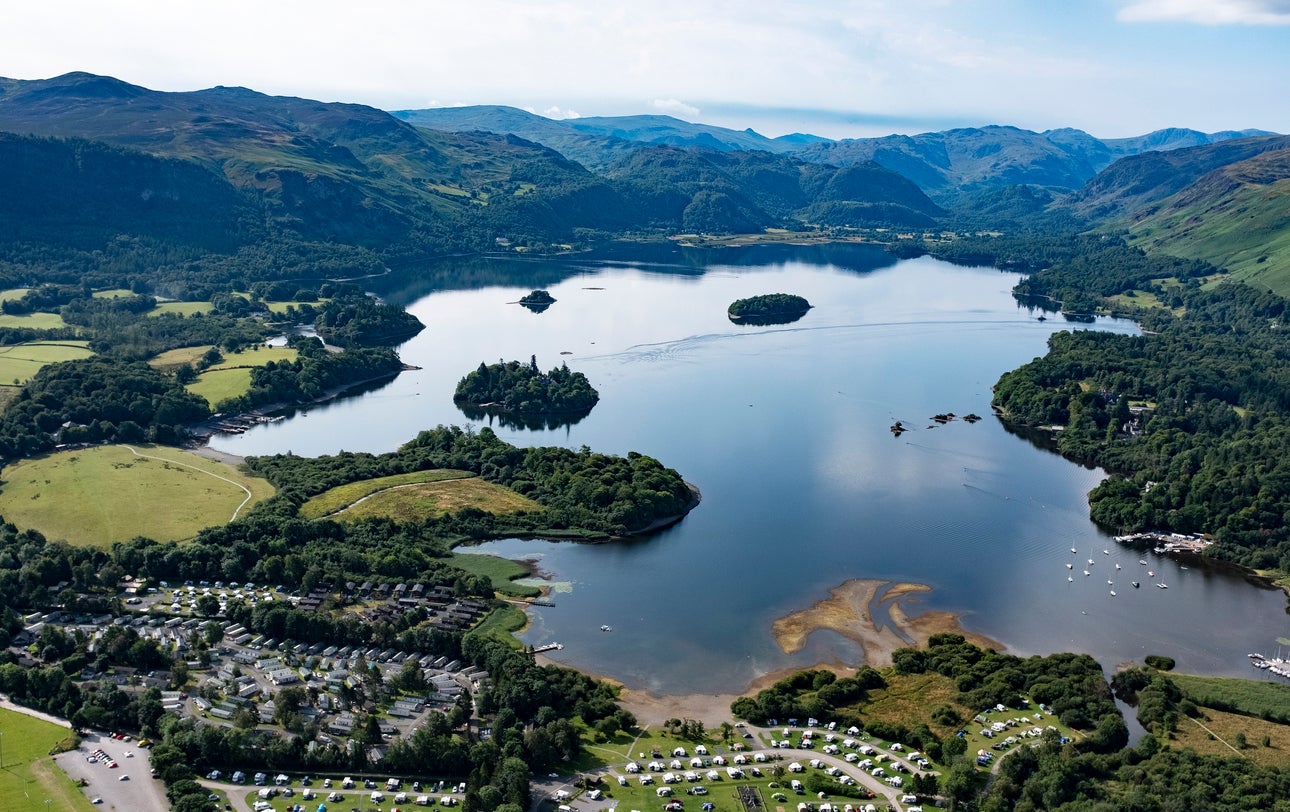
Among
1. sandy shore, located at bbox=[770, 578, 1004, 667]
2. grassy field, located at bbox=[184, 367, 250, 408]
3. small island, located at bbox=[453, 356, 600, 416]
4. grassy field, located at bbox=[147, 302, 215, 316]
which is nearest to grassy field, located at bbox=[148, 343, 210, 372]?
grassy field, located at bbox=[184, 367, 250, 408]

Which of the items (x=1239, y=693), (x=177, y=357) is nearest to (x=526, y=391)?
(x=177, y=357)

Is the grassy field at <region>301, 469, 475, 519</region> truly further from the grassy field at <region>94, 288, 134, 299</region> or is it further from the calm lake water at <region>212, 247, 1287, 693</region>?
the grassy field at <region>94, 288, 134, 299</region>

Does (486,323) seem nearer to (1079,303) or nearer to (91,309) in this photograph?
(91,309)

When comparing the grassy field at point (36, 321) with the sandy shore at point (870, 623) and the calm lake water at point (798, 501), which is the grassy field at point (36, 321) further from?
the sandy shore at point (870, 623)

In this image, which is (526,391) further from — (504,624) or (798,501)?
(504,624)

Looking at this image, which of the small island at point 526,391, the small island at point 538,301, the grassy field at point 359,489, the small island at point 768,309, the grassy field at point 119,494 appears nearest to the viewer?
the grassy field at point 119,494

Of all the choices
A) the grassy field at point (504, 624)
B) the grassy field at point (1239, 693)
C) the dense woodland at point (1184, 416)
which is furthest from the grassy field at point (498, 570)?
the dense woodland at point (1184, 416)
